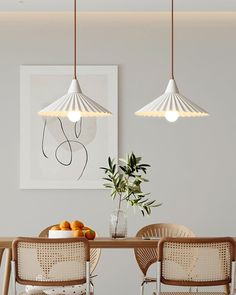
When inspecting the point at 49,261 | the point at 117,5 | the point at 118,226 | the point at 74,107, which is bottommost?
the point at 49,261

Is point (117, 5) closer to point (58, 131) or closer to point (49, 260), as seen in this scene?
point (58, 131)

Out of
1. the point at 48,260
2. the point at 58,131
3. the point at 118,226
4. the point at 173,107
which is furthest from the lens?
the point at 58,131

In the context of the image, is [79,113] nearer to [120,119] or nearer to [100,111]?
[100,111]

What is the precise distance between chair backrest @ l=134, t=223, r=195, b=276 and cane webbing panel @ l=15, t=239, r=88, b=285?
1.28 metres

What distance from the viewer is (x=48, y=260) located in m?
4.33

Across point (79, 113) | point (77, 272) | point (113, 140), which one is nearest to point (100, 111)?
point (79, 113)

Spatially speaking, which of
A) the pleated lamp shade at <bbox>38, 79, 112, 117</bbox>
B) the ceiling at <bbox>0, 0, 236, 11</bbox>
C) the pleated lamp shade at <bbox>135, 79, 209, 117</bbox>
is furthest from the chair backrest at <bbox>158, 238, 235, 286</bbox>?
the ceiling at <bbox>0, 0, 236, 11</bbox>

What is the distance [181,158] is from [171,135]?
0.75ft

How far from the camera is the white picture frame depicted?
21.6 feet

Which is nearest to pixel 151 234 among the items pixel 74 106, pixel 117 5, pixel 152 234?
pixel 152 234

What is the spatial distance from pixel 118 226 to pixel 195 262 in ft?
2.83

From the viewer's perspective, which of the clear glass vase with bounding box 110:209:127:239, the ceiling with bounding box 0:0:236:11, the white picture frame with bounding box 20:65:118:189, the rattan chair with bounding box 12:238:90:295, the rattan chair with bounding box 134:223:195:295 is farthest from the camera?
the white picture frame with bounding box 20:65:118:189

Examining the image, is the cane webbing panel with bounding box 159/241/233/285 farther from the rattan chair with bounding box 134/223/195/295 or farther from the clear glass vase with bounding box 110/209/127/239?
the rattan chair with bounding box 134/223/195/295

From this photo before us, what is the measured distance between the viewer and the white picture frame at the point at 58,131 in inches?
259
